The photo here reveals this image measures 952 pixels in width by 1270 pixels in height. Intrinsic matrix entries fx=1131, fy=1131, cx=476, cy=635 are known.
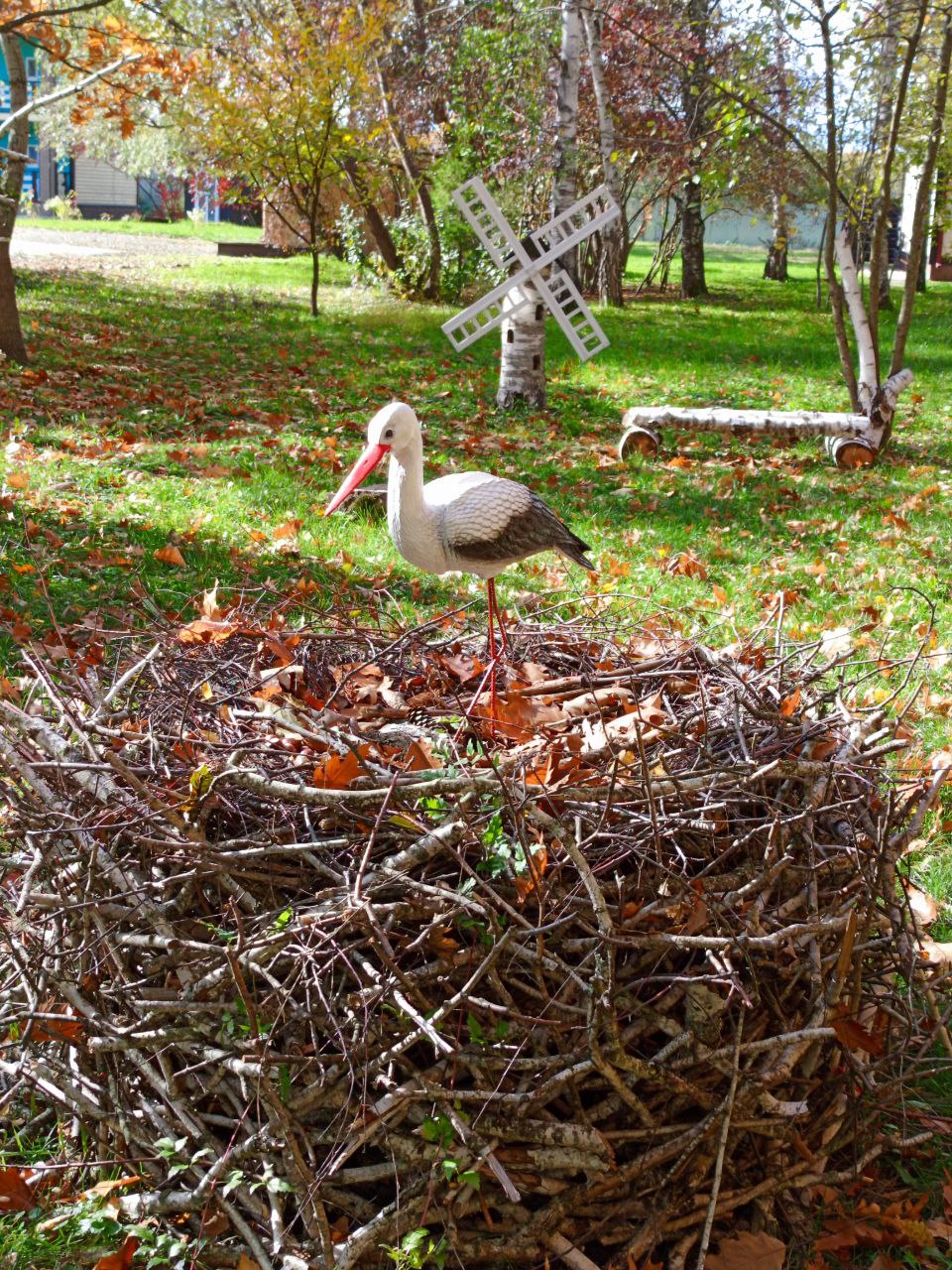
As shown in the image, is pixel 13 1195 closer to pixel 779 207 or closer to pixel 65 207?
pixel 779 207

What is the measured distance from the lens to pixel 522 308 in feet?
37.0

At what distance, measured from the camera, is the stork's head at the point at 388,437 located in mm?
2734

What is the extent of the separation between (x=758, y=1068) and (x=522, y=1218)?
0.58 meters

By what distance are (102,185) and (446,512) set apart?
49386 mm

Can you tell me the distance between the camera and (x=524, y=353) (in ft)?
36.6

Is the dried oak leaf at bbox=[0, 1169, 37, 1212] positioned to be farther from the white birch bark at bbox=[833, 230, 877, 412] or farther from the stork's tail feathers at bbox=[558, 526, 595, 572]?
the white birch bark at bbox=[833, 230, 877, 412]

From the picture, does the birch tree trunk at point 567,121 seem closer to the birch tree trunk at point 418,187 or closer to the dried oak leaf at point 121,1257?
the birch tree trunk at point 418,187

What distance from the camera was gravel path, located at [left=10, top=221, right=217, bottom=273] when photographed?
2158 centimetres

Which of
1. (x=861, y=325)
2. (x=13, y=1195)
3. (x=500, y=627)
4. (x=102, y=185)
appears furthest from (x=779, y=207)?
(x=102, y=185)

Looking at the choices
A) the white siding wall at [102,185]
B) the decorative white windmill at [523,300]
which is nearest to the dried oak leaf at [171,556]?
the decorative white windmill at [523,300]

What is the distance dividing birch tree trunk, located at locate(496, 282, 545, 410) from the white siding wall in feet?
131

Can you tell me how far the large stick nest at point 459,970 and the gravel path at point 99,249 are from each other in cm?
1918

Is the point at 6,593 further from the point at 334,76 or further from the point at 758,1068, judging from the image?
the point at 334,76

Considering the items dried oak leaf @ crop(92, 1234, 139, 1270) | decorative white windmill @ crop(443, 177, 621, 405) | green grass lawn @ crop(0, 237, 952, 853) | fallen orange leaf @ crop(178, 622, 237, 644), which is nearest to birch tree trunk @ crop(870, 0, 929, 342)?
green grass lawn @ crop(0, 237, 952, 853)
